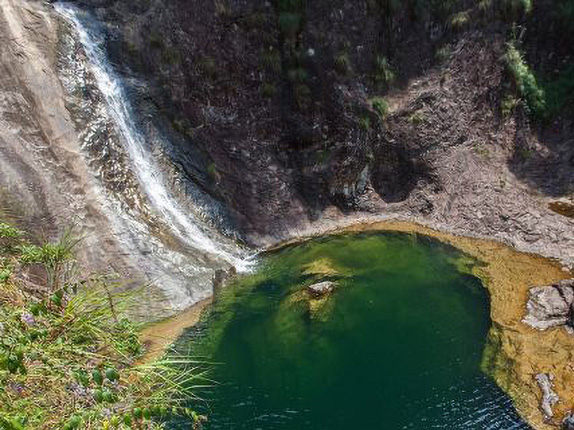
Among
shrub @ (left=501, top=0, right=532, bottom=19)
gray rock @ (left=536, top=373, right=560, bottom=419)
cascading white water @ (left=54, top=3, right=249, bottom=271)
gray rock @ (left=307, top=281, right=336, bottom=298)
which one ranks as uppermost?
shrub @ (left=501, top=0, right=532, bottom=19)

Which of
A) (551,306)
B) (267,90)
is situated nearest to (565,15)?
(267,90)

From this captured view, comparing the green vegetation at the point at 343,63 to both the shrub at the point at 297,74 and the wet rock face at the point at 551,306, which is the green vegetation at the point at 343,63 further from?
the wet rock face at the point at 551,306

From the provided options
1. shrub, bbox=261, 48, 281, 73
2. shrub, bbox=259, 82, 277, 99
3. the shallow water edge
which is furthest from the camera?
shrub, bbox=259, 82, 277, 99

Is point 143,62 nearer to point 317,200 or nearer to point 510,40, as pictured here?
point 317,200

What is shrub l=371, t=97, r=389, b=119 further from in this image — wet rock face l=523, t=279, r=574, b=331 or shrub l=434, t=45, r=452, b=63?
wet rock face l=523, t=279, r=574, b=331

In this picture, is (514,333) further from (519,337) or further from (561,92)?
(561,92)

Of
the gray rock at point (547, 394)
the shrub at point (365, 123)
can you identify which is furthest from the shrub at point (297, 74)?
the gray rock at point (547, 394)

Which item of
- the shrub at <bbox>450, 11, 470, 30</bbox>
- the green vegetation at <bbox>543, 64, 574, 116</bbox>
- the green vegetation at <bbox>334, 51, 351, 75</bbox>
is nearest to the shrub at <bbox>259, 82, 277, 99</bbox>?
the green vegetation at <bbox>334, 51, 351, 75</bbox>

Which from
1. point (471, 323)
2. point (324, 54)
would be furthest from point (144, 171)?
point (471, 323)
